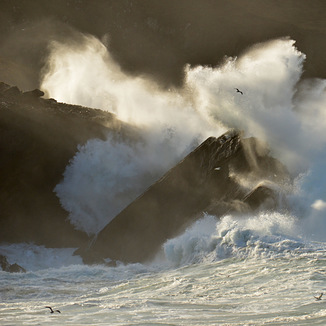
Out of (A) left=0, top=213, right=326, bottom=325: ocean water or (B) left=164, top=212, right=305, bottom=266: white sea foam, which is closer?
(A) left=0, top=213, right=326, bottom=325: ocean water

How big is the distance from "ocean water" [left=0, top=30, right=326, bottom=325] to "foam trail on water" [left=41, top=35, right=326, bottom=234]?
55 mm

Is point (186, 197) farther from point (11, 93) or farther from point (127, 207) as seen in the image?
point (11, 93)

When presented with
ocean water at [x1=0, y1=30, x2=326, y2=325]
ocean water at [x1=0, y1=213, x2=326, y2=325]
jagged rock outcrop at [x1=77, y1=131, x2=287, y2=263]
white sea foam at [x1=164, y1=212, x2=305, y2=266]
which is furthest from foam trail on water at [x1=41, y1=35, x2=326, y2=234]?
ocean water at [x1=0, y1=213, x2=326, y2=325]

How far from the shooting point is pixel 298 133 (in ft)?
90.2

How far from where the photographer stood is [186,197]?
1029 inches

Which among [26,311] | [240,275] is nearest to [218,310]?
[240,275]

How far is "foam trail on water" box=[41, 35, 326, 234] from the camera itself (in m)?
27.0

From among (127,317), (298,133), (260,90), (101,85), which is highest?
(101,85)

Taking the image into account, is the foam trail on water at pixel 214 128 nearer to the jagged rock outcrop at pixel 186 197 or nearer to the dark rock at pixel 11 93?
the jagged rock outcrop at pixel 186 197

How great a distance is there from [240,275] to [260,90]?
12.8 m

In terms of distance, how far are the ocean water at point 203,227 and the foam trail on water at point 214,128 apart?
0.05 meters

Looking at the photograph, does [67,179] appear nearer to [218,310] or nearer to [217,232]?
[217,232]

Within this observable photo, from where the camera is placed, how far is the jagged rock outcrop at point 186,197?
25.0 metres

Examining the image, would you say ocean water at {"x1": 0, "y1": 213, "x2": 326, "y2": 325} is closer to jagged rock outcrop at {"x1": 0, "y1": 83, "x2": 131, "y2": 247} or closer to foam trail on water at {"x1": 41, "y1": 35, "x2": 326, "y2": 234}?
jagged rock outcrop at {"x1": 0, "y1": 83, "x2": 131, "y2": 247}
